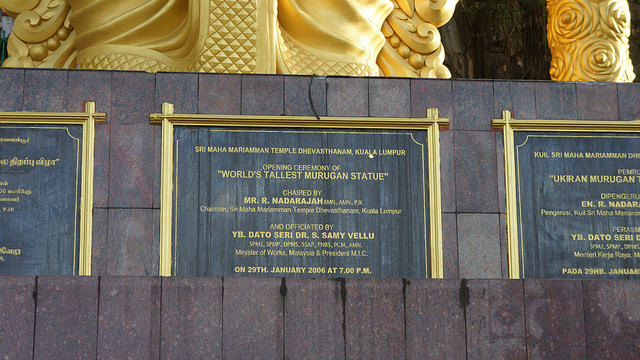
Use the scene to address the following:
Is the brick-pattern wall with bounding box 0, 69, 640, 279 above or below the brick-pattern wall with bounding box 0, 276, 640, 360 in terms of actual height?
above

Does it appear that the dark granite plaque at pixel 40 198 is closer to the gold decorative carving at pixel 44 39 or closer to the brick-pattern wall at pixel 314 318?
the brick-pattern wall at pixel 314 318

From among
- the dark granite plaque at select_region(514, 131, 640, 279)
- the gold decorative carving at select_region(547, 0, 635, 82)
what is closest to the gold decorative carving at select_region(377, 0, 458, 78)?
the gold decorative carving at select_region(547, 0, 635, 82)

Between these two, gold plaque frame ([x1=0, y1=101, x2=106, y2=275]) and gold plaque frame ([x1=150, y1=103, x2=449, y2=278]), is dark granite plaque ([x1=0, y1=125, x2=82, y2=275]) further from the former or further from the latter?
gold plaque frame ([x1=150, y1=103, x2=449, y2=278])

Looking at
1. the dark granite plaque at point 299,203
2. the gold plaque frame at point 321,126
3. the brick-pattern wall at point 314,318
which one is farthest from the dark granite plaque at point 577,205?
the brick-pattern wall at point 314,318

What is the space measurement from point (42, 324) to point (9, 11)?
645cm

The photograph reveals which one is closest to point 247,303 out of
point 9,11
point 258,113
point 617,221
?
Result: point 258,113

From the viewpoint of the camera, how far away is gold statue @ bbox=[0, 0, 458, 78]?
34.1ft

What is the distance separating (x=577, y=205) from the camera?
9.16m

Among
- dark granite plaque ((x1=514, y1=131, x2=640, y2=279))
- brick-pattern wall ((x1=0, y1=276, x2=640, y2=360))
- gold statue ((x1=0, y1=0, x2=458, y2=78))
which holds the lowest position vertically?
brick-pattern wall ((x1=0, y1=276, x2=640, y2=360))

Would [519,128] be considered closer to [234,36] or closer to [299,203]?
[299,203]

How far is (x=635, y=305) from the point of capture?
→ 6.68 m

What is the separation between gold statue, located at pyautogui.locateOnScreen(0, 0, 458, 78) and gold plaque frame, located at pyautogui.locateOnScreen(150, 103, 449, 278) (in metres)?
1.26

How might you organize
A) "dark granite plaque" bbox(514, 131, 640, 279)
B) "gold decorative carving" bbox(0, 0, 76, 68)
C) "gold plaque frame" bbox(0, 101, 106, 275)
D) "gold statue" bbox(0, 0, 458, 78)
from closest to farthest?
1. "gold plaque frame" bbox(0, 101, 106, 275)
2. "dark granite plaque" bbox(514, 131, 640, 279)
3. "gold statue" bbox(0, 0, 458, 78)
4. "gold decorative carving" bbox(0, 0, 76, 68)

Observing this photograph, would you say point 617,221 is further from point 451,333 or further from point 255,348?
point 255,348
